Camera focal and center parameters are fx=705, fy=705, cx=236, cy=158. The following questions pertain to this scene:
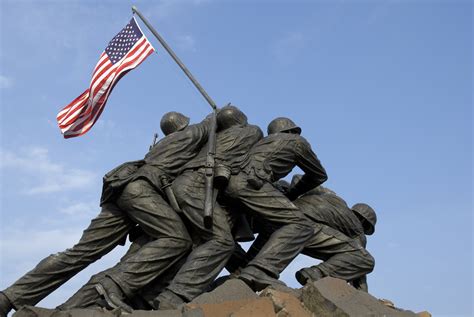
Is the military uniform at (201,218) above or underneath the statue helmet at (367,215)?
above

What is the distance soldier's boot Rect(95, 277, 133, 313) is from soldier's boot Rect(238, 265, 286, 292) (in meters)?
1.40

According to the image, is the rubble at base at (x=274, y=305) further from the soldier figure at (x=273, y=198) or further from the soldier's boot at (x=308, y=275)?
the soldier's boot at (x=308, y=275)

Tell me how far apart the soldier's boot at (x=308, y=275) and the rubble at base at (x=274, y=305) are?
822 mm

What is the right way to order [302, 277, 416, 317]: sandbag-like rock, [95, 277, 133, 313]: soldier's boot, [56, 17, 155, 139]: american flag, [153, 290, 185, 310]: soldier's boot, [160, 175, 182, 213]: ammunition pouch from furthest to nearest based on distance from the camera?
1. [56, 17, 155, 139]: american flag
2. [160, 175, 182, 213]: ammunition pouch
3. [95, 277, 133, 313]: soldier's boot
4. [153, 290, 185, 310]: soldier's boot
5. [302, 277, 416, 317]: sandbag-like rock

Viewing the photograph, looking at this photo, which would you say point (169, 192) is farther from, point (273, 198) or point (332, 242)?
point (332, 242)

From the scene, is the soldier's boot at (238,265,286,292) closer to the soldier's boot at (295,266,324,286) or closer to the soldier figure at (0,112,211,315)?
the soldier's boot at (295,266,324,286)

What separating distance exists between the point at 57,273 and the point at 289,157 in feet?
10.7

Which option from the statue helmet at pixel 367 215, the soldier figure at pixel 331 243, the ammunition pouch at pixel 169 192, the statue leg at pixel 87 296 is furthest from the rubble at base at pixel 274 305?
the statue helmet at pixel 367 215

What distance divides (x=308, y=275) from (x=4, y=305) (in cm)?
362

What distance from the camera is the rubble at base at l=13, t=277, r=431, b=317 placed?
7203mm

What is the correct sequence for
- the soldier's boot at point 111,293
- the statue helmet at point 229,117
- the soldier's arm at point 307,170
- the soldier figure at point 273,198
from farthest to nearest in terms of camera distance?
the statue helmet at point 229,117
the soldier's arm at point 307,170
the soldier figure at point 273,198
the soldier's boot at point 111,293

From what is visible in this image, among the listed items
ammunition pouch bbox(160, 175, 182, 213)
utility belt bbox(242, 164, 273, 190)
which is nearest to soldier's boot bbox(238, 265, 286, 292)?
utility belt bbox(242, 164, 273, 190)

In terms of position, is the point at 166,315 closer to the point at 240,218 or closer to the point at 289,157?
the point at 240,218

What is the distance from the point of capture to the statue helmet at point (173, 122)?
9.55 meters
